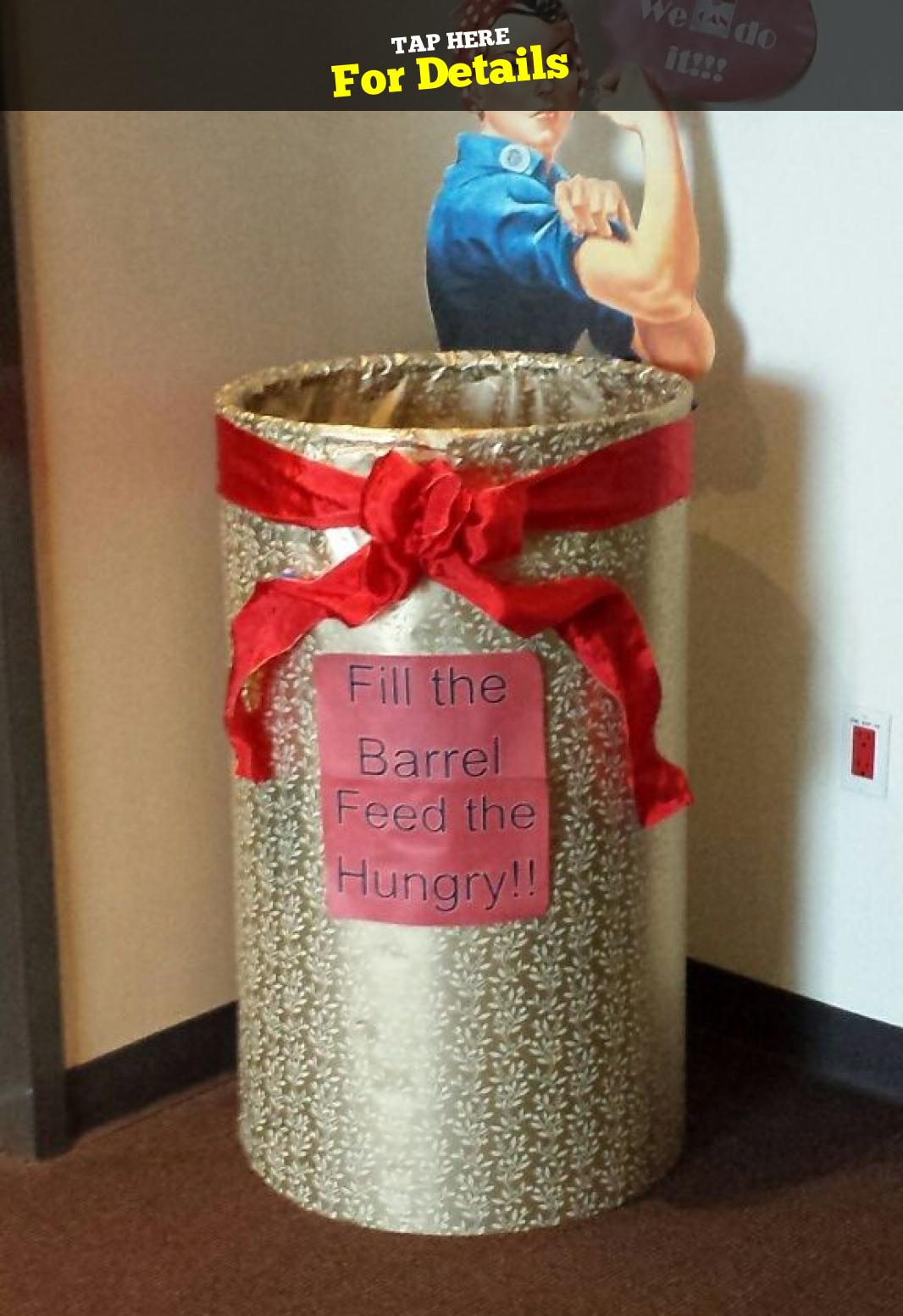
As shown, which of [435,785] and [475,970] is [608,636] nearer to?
[435,785]

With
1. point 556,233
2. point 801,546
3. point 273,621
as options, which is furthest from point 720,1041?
point 556,233

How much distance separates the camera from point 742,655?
1836 mm

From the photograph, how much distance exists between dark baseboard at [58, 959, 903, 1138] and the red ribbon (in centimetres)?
40

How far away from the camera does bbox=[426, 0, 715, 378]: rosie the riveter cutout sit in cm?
176

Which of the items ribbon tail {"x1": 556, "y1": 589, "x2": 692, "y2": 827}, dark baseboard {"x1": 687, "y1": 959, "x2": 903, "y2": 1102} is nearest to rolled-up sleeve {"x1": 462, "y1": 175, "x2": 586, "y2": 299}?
ribbon tail {"x1": 556, "y1": 589, "x2": 692, "y2": 827}

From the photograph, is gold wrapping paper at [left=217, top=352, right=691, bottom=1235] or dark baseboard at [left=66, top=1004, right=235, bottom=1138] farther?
dark baseboard at [left=66, top=1004, right=235, bottom=1138]

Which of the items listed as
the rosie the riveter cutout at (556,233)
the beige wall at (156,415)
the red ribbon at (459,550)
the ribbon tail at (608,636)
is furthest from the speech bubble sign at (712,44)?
the ribbon tail at (608,636)

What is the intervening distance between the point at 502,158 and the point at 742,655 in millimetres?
554

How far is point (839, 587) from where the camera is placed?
1736 mm

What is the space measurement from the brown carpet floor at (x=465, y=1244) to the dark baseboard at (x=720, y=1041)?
0.04m

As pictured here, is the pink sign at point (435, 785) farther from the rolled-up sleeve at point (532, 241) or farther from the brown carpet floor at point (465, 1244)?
the rolled-up sleeve at point (532, 241)

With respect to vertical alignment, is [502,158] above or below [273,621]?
above

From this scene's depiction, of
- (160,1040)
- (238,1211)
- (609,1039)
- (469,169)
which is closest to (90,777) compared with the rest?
(160,1040)

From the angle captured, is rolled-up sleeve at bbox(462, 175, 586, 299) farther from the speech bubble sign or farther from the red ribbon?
the red ribbon
